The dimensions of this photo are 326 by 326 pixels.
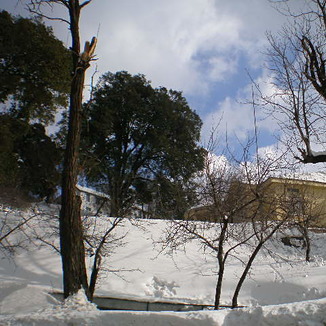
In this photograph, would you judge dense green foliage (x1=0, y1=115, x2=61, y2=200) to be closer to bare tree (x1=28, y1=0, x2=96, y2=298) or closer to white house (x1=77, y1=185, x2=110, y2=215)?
white house (x1=77, y1=185, x2=110, y2=215)

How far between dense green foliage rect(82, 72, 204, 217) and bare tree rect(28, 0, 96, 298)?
14.8 meters

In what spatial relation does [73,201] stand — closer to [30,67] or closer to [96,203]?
[30,67]

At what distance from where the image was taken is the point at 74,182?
5.60 meters

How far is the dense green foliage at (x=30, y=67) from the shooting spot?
13172 millimetres

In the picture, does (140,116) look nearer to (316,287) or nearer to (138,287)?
(138,287)

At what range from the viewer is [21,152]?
16.0 m

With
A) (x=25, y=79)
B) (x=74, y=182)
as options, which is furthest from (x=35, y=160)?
(x=74, y=182)

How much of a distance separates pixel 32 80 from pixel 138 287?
30.8 feet

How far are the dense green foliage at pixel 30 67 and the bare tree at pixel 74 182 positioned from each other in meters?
8.25

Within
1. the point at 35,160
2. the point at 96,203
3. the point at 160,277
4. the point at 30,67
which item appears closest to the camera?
the point at 160,277

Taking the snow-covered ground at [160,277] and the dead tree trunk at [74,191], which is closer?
the dead tree trunk at [74,191]

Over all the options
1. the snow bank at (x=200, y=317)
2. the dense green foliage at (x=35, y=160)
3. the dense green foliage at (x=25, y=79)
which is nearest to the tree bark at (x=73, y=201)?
the snow bank at (x=200, y=317)

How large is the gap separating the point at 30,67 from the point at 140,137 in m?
10.8

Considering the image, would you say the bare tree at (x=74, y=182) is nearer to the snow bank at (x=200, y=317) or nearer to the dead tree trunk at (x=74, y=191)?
the dead tree trunk at (x=74, y=191)
